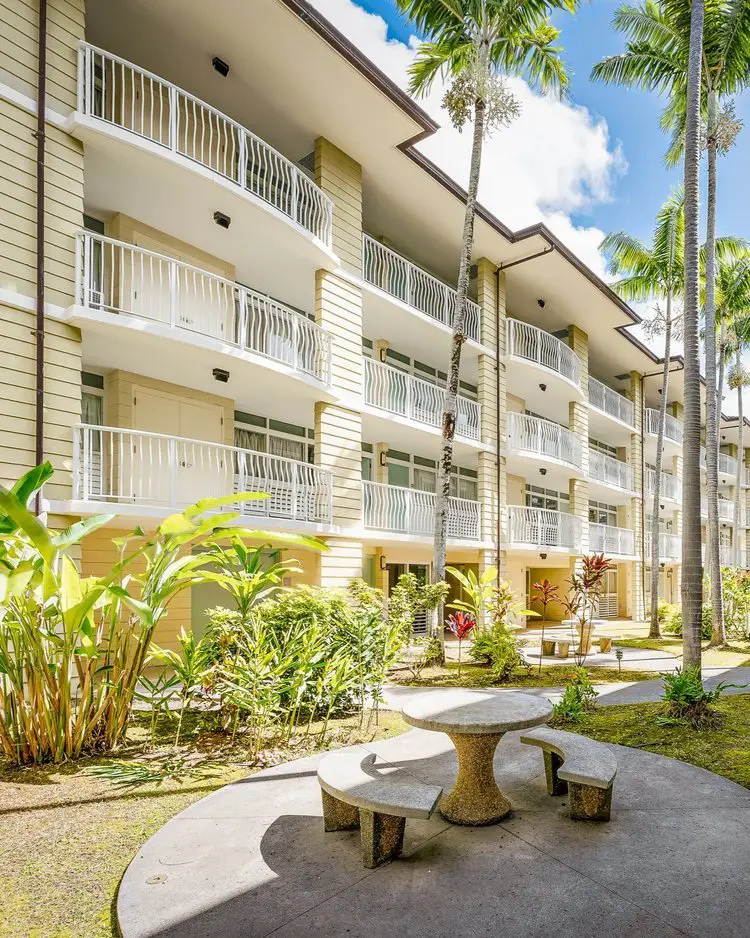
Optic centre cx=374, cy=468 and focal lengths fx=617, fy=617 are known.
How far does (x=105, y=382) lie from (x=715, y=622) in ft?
52.3

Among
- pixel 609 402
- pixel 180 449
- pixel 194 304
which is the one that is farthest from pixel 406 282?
pixel 609 402

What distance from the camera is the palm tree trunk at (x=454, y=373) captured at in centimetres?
1291

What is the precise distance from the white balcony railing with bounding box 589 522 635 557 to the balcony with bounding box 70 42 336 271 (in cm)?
1603

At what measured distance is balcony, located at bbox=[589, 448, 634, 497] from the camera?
2481cm

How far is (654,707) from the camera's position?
8.44m

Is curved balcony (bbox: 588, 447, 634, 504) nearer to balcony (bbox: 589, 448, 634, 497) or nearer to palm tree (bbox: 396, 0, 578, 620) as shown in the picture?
balcony (bbox: 589, 448, 634, 497)

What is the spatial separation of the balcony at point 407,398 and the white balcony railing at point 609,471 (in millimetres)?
8462

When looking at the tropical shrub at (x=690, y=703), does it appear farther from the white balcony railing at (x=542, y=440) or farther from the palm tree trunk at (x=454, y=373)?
the white balcony railing at (x=542, y=440)

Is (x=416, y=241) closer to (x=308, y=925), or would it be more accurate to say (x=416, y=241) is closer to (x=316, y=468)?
(x=316, y=468)

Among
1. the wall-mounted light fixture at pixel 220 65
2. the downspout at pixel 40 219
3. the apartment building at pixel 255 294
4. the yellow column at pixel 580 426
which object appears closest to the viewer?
the downspout at pixel 40 219

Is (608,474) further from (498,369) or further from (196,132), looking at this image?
(196,132)

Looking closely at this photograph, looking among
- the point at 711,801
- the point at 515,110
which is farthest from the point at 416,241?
the point at 711,801

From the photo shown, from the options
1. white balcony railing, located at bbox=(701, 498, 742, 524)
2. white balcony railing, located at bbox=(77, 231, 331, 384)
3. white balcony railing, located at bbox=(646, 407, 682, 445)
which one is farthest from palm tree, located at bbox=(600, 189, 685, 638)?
white balcony railing, located at bbox=(701, 498, 742, 524)

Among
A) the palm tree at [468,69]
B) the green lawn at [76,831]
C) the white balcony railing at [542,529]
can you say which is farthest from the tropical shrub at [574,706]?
the white balcony railing at [542,529]
